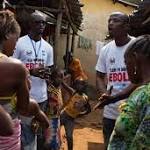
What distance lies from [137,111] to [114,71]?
111 inches

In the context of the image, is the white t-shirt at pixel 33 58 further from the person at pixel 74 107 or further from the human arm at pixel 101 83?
the person at pixel 74 107

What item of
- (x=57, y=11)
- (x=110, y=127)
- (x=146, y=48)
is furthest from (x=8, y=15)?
(x=57, y=11)

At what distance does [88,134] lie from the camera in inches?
468

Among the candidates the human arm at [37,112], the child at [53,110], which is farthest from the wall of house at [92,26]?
the human arm at [37,112]

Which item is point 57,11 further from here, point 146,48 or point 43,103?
point 146,48

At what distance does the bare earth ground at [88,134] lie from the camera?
10227mm

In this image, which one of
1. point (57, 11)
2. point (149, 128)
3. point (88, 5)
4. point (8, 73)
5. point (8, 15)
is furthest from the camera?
point (88, 5)

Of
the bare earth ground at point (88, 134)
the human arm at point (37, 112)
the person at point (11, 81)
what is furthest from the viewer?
the bare earth ground at point (88, 134)

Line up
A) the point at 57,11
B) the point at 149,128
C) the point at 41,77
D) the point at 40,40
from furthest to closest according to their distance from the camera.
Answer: the point at 57,11, the point at 40,40, the point at 41,77, the point at 149,128

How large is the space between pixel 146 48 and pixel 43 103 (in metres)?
3.61

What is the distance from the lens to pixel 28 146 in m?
5.73

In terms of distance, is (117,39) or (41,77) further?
(41,77)

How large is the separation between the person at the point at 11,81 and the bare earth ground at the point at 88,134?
5118 millimetres

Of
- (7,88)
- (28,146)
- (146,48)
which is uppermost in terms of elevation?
(146,48)
